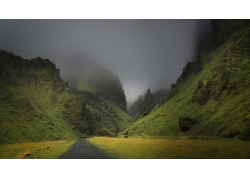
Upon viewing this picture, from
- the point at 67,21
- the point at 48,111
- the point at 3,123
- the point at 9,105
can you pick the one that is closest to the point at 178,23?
the point at 67,21

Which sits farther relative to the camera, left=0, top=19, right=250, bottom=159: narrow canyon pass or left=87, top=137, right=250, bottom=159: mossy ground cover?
left=0, top=19, right=250, bottom=159: narrow canyon pass

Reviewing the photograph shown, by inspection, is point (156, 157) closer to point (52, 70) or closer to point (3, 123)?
point (3, 123)

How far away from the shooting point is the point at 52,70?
84.2m

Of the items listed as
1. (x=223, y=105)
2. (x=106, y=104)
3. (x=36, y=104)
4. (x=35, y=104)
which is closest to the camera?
(x=223, y=105)

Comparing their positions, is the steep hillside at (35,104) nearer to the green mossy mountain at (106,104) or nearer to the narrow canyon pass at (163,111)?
the narrow canyon pass at (163,111)

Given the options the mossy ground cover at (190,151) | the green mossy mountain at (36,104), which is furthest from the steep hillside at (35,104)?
the mossy ground cover at (190,151)

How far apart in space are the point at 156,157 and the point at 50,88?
2749 inches

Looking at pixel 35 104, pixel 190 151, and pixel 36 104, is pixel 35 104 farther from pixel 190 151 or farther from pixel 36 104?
pixel 190 151

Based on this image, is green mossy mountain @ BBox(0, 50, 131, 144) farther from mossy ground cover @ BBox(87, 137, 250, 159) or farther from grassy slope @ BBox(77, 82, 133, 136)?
grassy slope @ BBox(77, 82, 133, 136)

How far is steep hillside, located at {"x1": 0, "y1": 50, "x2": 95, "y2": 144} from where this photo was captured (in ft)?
136

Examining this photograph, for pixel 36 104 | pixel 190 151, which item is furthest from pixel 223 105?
pixel 36 104

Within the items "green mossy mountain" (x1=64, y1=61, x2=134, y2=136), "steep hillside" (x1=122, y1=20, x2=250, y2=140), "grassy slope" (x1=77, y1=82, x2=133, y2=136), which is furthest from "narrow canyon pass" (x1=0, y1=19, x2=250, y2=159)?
"grassy slope" (x1=77, y1=82, x2=133, y2=136)

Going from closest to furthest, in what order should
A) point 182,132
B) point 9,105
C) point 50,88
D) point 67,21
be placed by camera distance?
point 67,21 → point 182,132 → point 9,105 → point 50,88

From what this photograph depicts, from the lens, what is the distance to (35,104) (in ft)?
209
